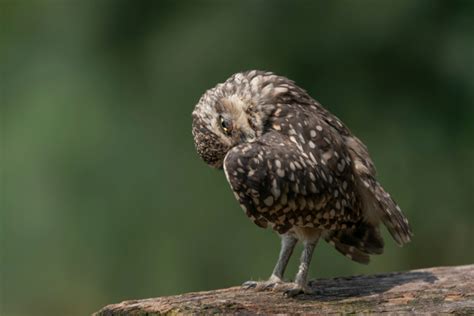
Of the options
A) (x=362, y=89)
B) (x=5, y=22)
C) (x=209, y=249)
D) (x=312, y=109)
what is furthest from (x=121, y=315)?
(x=5, y=22)

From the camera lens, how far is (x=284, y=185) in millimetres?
4172

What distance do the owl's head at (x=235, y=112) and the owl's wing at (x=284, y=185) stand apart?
0.53 feet

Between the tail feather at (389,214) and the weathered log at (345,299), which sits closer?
the weathered log at (345,299)

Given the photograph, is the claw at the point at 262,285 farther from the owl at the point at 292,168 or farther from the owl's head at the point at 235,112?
the owl's head at the point at 235,112

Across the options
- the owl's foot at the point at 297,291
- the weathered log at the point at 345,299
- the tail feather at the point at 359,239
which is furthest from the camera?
the tail feather at the point at 359,239

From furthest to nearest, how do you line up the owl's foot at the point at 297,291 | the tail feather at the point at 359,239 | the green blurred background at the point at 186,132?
the green blurred background at the point at 186,132, the tail feather at the point at 359,239, the owl's foot at the point at 297,291

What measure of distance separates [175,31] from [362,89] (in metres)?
1.86

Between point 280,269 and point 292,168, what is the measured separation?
2.88 ft

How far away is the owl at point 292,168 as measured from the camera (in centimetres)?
418

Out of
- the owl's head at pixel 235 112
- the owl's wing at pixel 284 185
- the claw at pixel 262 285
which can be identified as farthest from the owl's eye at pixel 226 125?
the claw at pixel 262 285

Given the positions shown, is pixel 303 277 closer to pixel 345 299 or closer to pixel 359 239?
pixel 345 299

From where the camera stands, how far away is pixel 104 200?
8.03m

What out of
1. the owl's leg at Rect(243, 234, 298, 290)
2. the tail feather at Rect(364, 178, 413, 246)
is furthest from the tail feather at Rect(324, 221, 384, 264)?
the owl's leg at Rect(243, 234, 298, 290)

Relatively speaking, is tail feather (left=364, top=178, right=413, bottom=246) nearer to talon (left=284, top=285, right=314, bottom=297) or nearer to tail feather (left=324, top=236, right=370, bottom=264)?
tail feather (left=324, top=236, right=370, bottom=264)
